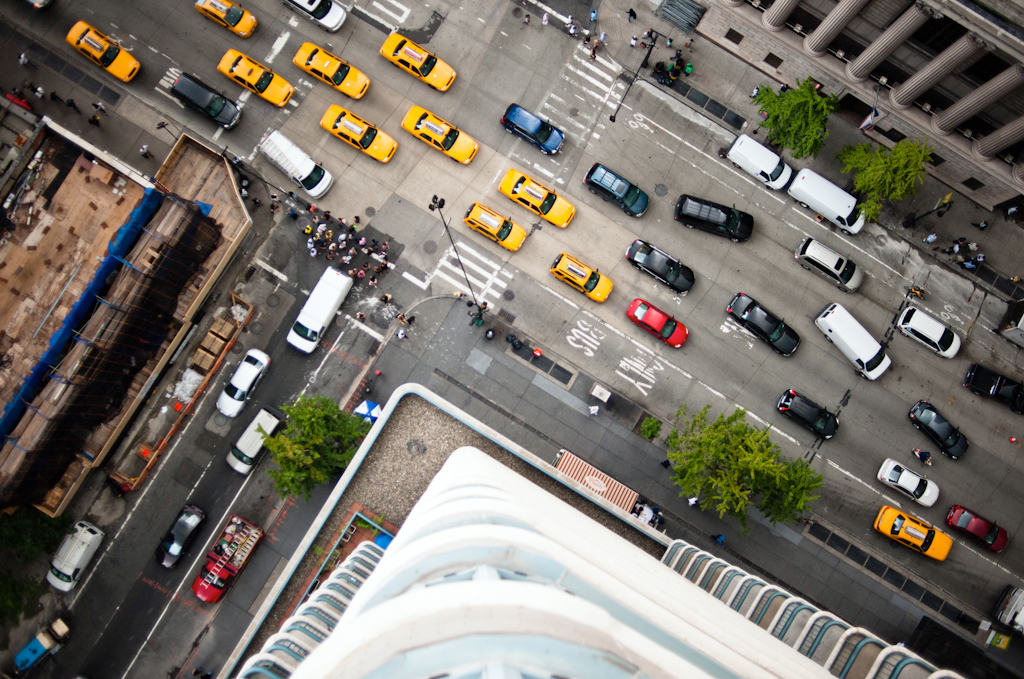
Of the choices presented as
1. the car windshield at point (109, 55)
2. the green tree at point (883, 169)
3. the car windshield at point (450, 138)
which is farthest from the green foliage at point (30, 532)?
the green tree at point (883, 169)

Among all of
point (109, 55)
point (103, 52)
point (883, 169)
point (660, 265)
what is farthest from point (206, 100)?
point (883, 169)

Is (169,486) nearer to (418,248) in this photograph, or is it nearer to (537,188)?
(418,248)

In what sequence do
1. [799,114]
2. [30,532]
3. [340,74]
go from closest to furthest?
[30,532] → [799,114] → [340,74]

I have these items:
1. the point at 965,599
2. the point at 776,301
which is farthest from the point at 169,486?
the point at 965,599

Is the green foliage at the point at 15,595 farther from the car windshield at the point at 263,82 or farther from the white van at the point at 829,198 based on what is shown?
the white van at the point at 829,198

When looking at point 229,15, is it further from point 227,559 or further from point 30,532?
point 227,559

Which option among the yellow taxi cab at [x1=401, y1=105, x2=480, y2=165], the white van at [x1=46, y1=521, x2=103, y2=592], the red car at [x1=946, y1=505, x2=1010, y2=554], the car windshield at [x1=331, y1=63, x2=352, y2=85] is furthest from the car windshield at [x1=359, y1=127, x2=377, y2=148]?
the red car at [x1=946, y1=505, x2=1010, y2=554]

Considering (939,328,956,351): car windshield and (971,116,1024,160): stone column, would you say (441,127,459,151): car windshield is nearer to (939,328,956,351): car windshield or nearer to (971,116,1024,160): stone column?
(971,116,1024,160): stone column
